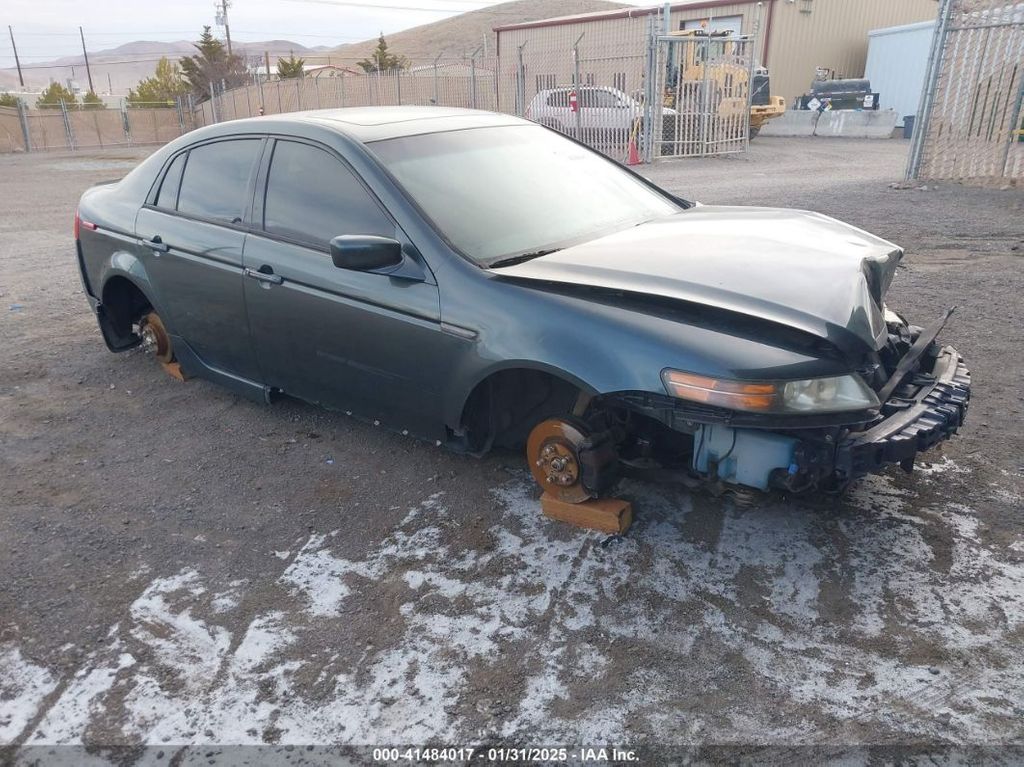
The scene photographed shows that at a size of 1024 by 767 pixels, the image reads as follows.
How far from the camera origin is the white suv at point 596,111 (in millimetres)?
17891

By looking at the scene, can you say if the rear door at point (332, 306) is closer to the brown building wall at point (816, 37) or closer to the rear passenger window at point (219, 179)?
the rear passenger window at point (219, 179)

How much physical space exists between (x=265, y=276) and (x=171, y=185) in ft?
3.73

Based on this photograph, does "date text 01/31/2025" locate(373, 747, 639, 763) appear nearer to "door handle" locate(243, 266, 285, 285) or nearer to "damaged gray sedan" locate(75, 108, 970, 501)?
"damaged gray sedan" locate(75, 108, 970, 501)

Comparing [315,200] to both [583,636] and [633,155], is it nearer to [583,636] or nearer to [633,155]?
[583,636]

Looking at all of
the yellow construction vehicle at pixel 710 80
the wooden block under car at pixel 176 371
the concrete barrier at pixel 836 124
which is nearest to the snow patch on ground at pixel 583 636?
the wooden block under car at pixel 176 371

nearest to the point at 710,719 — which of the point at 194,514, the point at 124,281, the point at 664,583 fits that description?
the point at 664,583

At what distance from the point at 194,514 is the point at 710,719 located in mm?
2370

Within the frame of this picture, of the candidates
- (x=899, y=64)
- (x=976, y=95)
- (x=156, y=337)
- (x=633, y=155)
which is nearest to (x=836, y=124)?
(x=899, y=64)

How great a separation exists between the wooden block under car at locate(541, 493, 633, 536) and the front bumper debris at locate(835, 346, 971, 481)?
0.86 meters

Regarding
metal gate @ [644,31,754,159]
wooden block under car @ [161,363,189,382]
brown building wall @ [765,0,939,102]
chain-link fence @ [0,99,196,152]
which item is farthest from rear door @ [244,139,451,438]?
chain-link fence @ [0,99,196,152]

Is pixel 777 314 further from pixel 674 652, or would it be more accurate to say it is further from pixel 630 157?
pixel 630 157

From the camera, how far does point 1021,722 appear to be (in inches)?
86.4

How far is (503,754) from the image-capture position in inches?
86.3

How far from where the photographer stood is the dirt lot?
Answer: 91.5 inches
